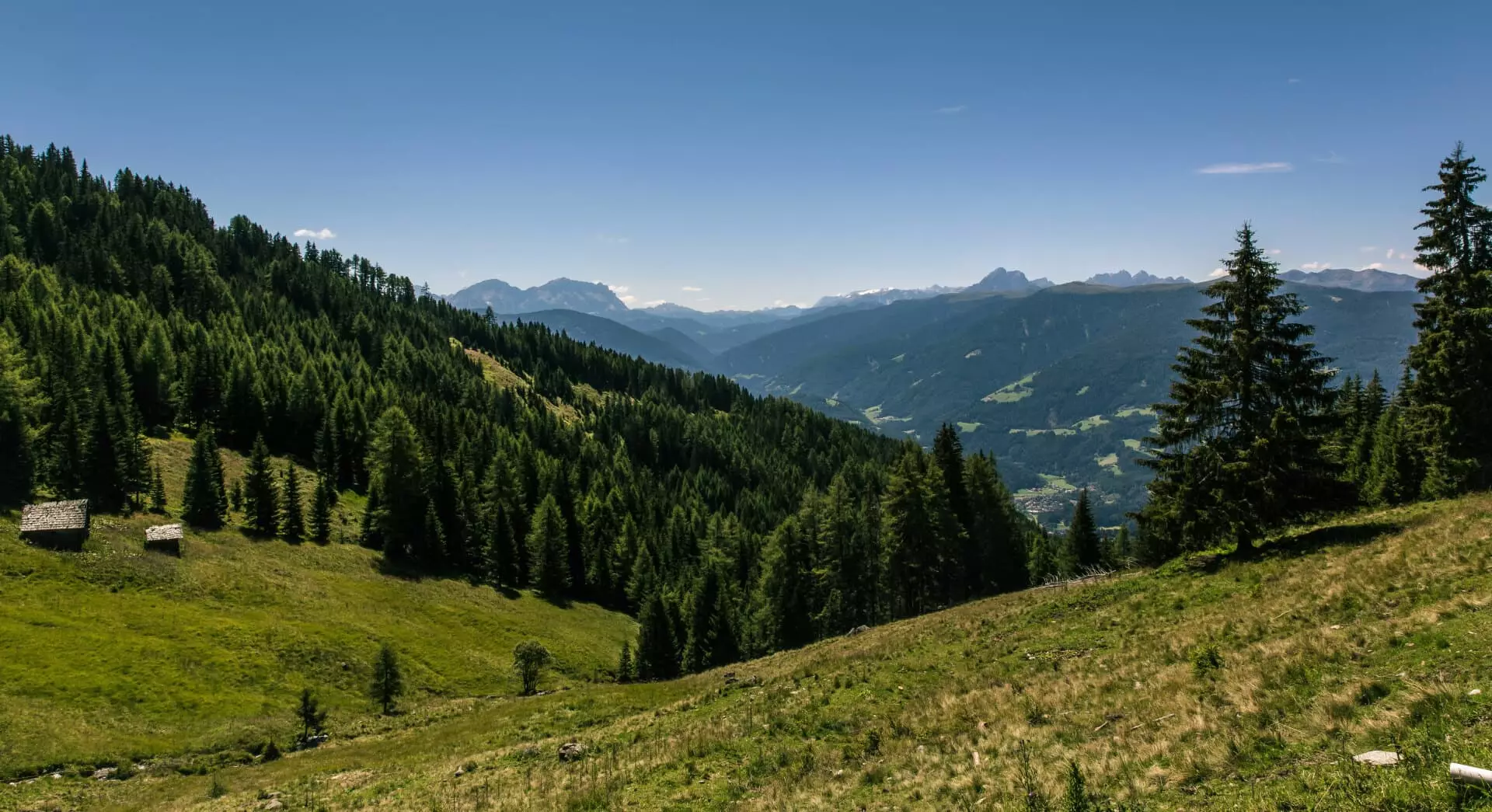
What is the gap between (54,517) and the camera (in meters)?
53.5

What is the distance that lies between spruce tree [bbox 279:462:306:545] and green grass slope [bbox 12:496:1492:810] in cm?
4952

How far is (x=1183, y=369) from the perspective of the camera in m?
32.2

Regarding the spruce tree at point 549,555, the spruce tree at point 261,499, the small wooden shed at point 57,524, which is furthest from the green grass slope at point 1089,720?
the spruce tree at point 549,555

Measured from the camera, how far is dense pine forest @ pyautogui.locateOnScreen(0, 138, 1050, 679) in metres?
66.4

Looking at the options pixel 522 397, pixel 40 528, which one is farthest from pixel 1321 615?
pixel 522 397

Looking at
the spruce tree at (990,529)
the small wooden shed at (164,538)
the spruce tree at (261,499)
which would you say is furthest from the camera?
the spruce tree at (261,499)

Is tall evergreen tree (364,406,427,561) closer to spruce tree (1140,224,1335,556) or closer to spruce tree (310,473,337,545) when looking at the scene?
spruce tree (310,473,337,545)

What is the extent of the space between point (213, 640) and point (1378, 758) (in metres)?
60.4

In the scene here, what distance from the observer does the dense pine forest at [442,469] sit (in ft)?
218

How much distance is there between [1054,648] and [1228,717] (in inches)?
452

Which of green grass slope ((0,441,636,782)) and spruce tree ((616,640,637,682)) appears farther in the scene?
spruce tree ((616,640,637,682))

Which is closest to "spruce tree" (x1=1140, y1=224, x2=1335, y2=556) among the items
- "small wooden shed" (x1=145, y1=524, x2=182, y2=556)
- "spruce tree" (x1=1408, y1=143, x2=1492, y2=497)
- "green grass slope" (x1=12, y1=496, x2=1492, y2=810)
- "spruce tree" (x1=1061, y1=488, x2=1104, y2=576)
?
"green grass slope" (x1=12, y1=496, x2=1492, y2=810)

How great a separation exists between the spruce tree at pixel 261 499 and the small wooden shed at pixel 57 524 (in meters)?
18.9

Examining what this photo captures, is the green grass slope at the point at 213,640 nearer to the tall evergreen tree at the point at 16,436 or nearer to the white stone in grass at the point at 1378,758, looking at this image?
the tall evergreen tree at the point at 16,436
